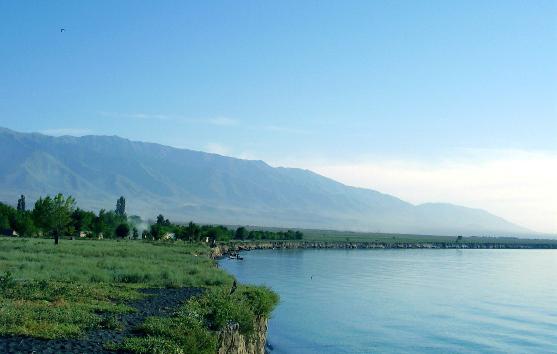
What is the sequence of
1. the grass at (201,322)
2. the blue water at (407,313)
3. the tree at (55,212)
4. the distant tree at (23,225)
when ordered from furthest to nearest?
the distant tree at (23,225), the tree at (55,212), the blue water at (407,313), the grass at (201,322)

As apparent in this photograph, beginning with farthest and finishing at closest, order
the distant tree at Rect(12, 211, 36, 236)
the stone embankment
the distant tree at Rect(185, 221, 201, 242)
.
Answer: the distant tree at Rect(185, 221, 201, 242) → the distant tree at Rect(12, 211, 36, 236) → the stone embankment

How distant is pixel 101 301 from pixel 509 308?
46572mm

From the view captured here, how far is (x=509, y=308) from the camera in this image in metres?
61.6

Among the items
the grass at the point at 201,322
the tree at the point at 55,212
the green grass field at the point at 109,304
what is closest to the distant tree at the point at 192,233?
the tree at the point at 55,212

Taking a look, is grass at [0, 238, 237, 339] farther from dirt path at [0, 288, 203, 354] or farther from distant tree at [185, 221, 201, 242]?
distant tree at [185, 221, 201, 242]

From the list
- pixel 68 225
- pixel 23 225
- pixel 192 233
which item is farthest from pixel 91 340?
pixel 192 233

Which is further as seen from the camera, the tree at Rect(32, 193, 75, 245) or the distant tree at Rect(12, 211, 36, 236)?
the distant tree at Rect(12, 211, 36, 236)

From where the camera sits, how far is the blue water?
139 ft

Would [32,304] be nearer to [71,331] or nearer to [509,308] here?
[71,331]

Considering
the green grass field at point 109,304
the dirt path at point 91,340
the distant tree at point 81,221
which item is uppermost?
the distant tree at point 81,221

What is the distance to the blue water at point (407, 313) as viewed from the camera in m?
42.4

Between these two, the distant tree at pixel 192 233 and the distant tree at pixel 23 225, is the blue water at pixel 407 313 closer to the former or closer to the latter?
the distant tree at pixel 23 225

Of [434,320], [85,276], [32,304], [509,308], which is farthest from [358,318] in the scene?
[32,304]

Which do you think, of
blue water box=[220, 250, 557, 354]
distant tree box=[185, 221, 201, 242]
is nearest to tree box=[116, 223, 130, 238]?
distant tree box=[185, 221, 201, 242]
